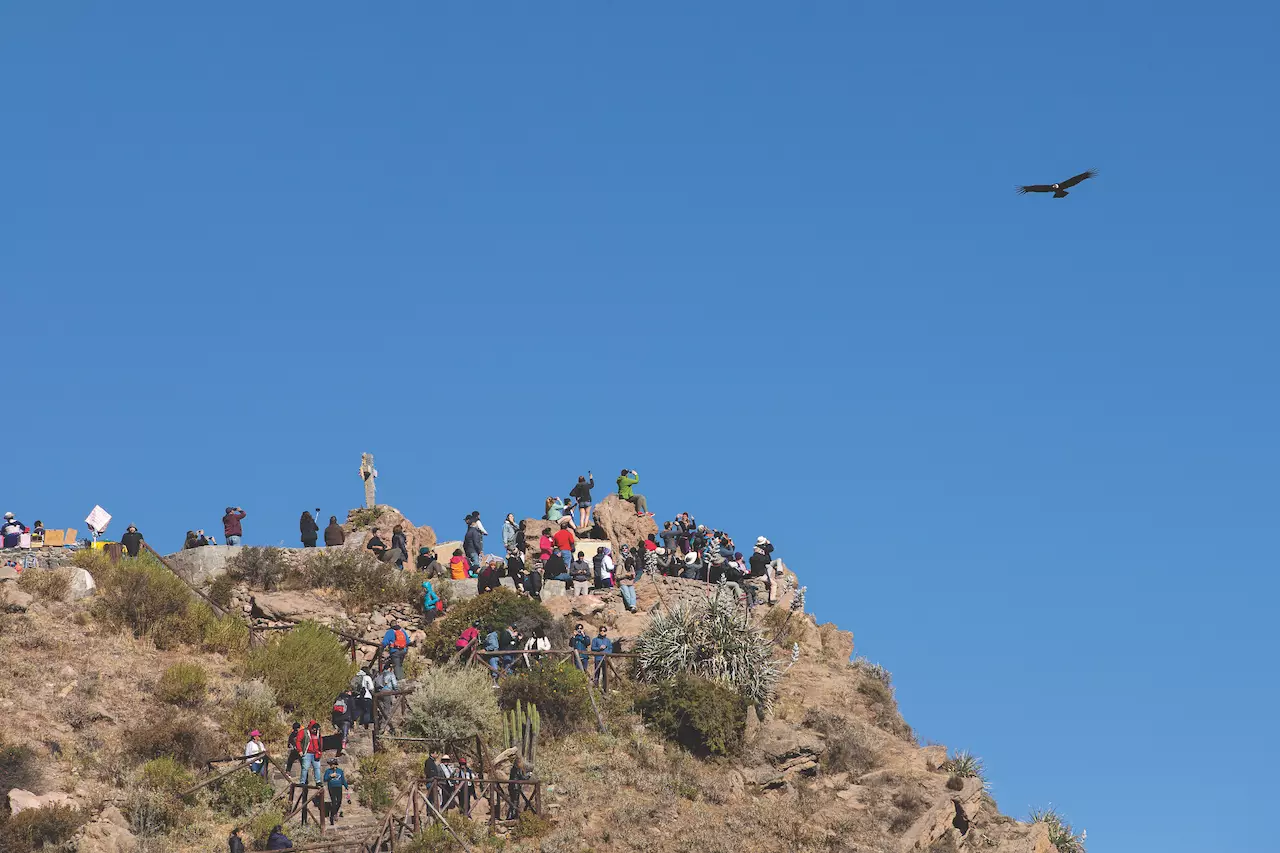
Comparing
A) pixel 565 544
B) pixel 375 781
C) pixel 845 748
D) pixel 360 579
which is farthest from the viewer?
pixel 565 544

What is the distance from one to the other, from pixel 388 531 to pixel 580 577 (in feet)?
24.0

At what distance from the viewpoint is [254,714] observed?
3928 cm

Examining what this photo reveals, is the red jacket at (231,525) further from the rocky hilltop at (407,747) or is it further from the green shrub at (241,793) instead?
the green shrub at (241,793)

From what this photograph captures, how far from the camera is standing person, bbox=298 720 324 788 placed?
3384cm

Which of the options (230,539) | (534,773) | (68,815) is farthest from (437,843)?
(230,539)

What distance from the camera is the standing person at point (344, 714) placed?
37.7 m

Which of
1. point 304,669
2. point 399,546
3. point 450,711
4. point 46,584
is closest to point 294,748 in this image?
point 450,711

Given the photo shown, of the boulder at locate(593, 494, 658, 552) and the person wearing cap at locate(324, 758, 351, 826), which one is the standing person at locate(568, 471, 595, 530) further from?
the person wearing cap at locate(324, 758, 351, 826)

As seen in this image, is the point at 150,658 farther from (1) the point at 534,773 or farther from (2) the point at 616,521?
(2) the point at 616,521

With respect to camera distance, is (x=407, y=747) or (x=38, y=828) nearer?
(x=38, y=828)

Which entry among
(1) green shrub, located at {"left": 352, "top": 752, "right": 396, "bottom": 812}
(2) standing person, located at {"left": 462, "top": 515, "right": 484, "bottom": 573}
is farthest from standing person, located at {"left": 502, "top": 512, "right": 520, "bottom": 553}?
(1) green shrub, located at {"left": 352, "top": 752, "right": 396, "bottom": 812}

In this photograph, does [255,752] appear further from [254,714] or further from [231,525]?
[231,525]

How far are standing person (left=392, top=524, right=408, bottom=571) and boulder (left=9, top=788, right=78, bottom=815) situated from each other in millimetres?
15732

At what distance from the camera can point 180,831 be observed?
33.6m
